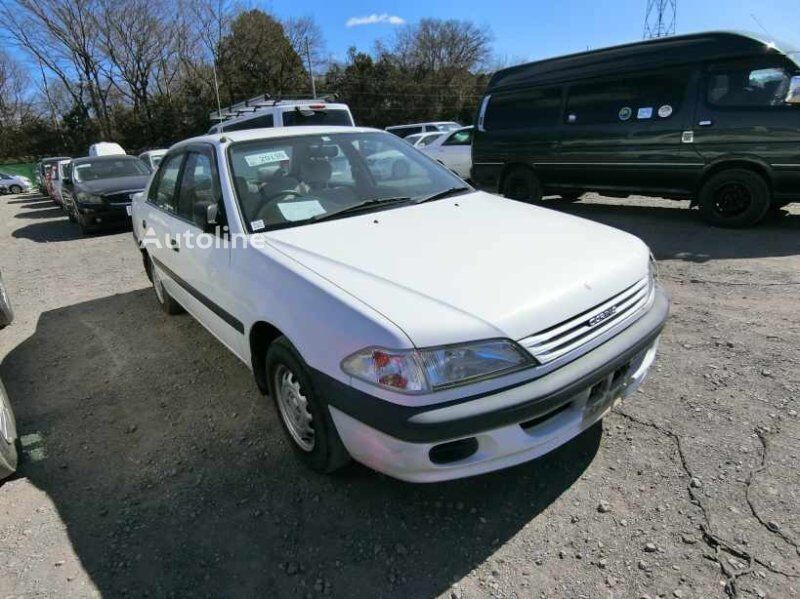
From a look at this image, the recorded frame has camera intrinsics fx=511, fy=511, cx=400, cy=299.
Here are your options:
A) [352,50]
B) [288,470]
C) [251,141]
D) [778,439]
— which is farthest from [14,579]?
[352,50]

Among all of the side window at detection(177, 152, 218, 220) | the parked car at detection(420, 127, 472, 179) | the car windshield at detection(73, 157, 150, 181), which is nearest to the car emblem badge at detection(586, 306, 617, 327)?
the side window at detection(177, 152, 218, 220)

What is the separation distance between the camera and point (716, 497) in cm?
220

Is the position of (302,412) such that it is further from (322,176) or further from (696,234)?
(696,234)

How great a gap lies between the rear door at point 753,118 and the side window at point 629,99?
336 millimetres

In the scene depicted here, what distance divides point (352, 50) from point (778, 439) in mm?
43921

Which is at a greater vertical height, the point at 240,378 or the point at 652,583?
the point at 240,378

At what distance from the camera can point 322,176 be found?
3.13 m

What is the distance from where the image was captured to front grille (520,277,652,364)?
1.90 m

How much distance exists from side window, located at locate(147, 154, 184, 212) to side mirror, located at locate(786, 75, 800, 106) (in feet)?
20.7

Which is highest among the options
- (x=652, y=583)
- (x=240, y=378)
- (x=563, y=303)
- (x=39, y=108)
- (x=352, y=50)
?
(x=352, y=50)

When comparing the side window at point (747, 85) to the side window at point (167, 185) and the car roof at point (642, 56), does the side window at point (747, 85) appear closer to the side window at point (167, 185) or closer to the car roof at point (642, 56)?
the car roof at point (642, 56)

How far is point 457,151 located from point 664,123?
5.25 metres

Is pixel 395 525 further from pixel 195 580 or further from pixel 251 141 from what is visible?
pixel 251 141

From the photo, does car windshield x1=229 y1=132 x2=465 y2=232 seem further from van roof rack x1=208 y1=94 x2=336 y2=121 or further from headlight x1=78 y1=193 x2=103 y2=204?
headlight x1=78 y1=193 x2=103 y2=204
